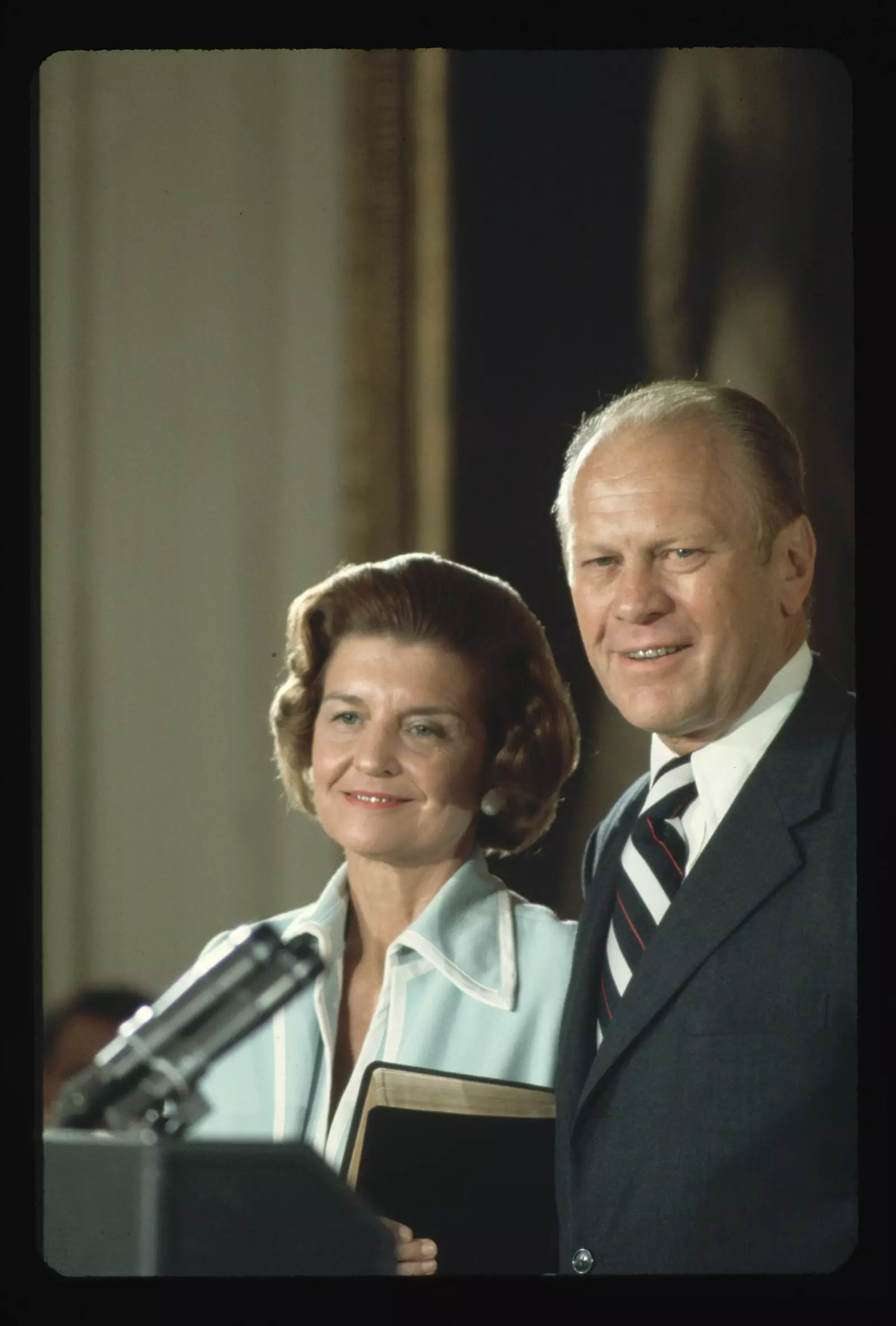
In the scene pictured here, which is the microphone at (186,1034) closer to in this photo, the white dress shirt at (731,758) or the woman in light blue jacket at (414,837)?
the woman in light blue jacket at (414,837)

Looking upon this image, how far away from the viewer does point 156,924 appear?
1491 mm

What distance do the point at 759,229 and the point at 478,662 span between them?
526 millimetres

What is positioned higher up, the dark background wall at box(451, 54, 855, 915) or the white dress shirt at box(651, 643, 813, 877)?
the dark background wall at box(451, 54, 855, 915)

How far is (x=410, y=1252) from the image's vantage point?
4.72ft

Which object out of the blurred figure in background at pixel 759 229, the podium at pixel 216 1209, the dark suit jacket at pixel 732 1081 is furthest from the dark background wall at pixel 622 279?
the podium at pixel 216 1209

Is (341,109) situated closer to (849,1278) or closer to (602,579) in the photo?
(602,579)

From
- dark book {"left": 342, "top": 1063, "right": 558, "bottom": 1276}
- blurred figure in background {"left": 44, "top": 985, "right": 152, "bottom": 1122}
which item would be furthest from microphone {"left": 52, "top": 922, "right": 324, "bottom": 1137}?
dark book {"left": 342, "top": 1063, "right": 558, "bottom": 1276}

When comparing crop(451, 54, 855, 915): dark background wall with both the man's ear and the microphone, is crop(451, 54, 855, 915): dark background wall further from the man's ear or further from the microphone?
the microphone

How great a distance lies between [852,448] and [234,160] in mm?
700

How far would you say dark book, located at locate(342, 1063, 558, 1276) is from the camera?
4.69ft

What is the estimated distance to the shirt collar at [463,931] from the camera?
1450mm

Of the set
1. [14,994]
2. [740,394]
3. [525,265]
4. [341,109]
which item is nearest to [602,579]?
[740,394]

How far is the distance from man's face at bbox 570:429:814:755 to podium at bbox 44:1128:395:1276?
0.56 metres

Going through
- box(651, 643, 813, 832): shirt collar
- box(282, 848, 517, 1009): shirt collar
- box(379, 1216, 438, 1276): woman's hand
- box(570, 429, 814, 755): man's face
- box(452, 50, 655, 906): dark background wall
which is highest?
box(452, 50, 655, 906): dark background wall
